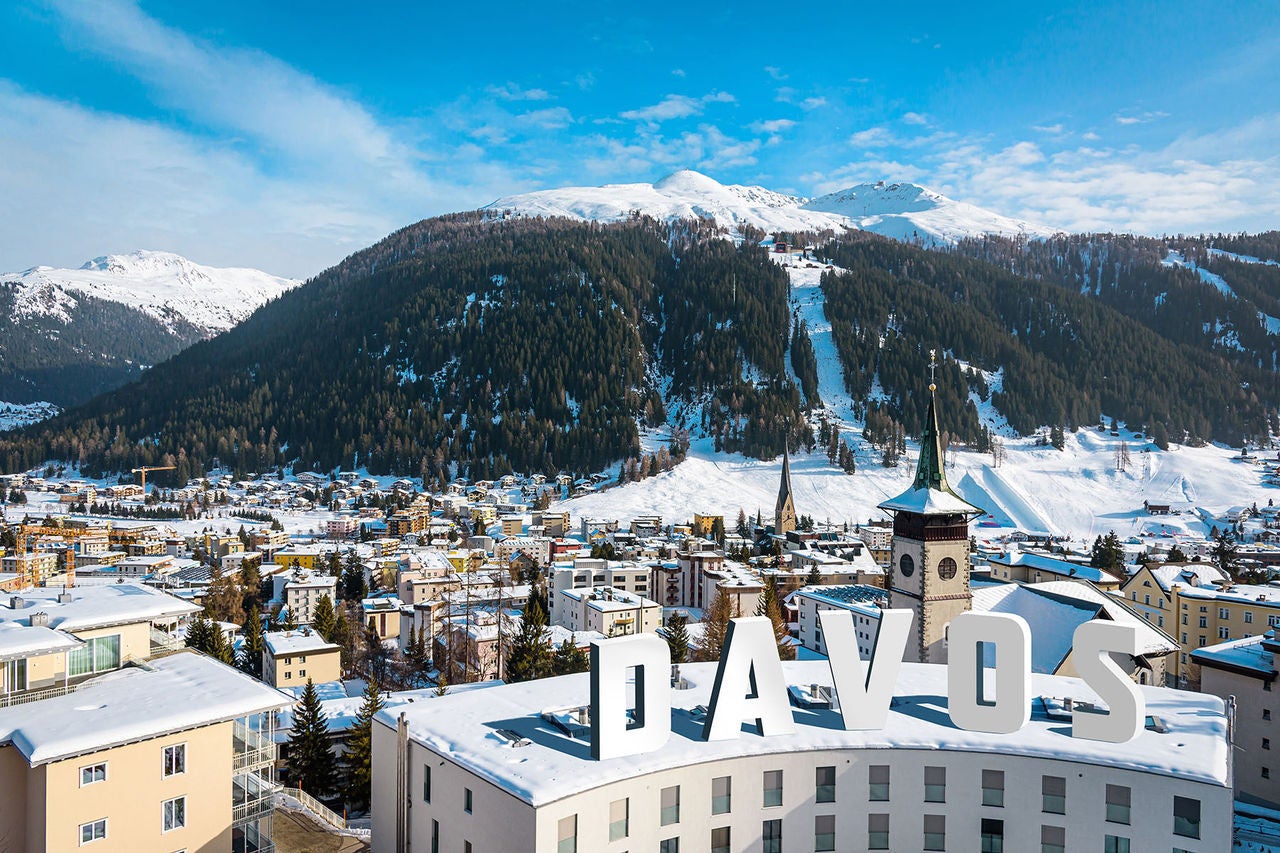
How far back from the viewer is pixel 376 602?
80.9m

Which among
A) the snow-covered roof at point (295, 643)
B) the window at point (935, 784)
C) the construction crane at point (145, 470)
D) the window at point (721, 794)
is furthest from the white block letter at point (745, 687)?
the construction crane at point (145, 470)

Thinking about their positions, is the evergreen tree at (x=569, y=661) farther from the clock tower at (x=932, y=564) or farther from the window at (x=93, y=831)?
the window at (x=93, y=831)

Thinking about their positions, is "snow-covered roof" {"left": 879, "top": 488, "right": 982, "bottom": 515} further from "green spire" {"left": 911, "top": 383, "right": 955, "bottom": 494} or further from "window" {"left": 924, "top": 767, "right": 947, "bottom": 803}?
"window" {"left": 924, "top": 767, "right": 947, "bottom": 803}

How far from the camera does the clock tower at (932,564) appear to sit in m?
41.8

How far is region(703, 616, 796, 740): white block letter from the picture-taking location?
75.8 feet

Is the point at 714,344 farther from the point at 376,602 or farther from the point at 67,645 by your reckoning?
the point at 67,645

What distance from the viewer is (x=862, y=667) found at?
24.7 metres

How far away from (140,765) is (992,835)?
20884mm

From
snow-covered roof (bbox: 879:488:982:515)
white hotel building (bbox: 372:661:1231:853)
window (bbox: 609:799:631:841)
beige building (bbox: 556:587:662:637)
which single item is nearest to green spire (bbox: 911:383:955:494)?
snow-covered roof (bbox: 879:488:982:515)

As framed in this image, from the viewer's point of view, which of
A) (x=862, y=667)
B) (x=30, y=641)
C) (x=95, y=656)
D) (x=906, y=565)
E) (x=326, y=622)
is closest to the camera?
(x=30, y=641)

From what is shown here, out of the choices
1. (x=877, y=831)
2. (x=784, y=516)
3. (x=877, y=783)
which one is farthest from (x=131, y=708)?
(x=784, y=516)

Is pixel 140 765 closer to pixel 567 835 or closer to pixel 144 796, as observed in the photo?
pixel 144 796

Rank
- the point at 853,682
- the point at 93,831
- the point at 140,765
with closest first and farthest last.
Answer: the point at 93,831 < the point at 140,765 < the point at 853,682

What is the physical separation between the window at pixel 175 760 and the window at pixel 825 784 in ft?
51.0
